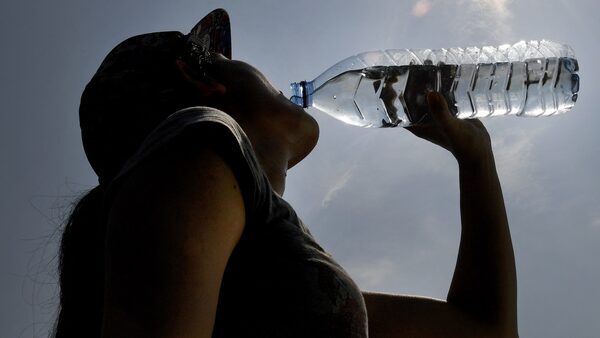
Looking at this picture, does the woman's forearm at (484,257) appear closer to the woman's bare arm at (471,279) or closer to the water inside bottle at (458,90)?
the woman's bare arm at (471,279)

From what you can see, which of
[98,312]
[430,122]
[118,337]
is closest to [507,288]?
[430,122]

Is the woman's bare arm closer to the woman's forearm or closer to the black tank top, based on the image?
the woman's forearm

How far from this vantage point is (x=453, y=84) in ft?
10.4

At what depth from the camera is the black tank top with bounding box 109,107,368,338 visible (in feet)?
3.41

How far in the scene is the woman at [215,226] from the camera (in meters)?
0.88

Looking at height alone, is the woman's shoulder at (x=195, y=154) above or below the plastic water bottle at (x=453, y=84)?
below

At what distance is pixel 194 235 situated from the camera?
0.90 m

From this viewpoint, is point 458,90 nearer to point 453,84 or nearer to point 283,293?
point 453,84

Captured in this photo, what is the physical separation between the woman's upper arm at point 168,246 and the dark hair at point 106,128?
0.39 metres

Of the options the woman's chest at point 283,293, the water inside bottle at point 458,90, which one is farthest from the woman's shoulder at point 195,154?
the water inside bottle at point 458,90

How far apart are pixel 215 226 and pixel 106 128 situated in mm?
847

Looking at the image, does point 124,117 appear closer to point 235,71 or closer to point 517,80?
point 235,71

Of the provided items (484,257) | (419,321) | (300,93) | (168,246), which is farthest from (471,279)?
(168,246)

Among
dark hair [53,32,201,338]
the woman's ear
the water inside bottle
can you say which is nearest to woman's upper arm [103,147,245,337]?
dark hair [53,32,201,338]
